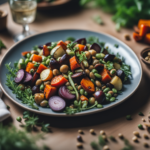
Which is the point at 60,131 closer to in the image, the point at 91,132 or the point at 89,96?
the point at 91,132

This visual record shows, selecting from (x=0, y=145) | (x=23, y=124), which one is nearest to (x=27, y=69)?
(x=23, y=124)

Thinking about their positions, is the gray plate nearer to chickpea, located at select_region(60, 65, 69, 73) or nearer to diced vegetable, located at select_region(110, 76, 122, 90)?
diced vegetable, located at select_region(110, 76, 122, 90)

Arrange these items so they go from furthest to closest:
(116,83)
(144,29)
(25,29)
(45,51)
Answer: (25,29), (144,29), (45,51), (116,83)

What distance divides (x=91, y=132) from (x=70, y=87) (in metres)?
0.52

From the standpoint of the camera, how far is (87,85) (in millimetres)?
2129

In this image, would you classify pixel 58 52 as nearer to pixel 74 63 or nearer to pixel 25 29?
pixel 74 63

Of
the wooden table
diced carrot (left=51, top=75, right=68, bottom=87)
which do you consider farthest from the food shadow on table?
diced carrot (left=51, top=75, right=68, bottom=87)

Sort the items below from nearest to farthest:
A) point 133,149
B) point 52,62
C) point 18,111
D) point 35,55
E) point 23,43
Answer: point 133,149
point 18,111
point 52,62
point 35,55
point 23,43

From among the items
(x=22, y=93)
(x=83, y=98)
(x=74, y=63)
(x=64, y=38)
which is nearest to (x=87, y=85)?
(x=83, y=98)

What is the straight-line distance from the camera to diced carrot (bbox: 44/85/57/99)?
6.76 ft

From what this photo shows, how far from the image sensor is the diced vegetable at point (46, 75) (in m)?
2.21

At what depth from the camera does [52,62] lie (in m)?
2.27

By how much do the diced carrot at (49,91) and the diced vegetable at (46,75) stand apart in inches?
5.0

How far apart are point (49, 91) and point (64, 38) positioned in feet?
3.91
